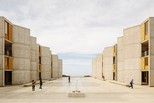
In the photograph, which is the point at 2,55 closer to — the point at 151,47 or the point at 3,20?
the point at 3,20

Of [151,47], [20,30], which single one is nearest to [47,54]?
[20,30]

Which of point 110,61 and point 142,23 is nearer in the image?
point 142,23

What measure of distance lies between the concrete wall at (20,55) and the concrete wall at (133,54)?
61.4 feet

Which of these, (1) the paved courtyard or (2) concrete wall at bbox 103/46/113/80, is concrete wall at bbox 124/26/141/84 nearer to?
(1) the paved courtyard

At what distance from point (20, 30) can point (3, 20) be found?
651cm

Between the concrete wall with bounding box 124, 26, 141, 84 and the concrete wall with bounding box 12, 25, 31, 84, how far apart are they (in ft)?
61.4

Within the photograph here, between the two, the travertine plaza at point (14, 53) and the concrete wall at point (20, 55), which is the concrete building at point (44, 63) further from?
the concrete wall at point (20, 55)

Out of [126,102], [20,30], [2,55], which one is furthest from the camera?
[20,30]

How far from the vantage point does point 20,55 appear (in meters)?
43.2

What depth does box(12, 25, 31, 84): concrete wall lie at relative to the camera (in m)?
42.1

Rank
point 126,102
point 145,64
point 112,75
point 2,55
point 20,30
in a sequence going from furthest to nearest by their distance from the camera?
point 112,75 → point 20,30 → point 145,64 → point 2,55 → point 126,102

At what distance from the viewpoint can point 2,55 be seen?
1446 inches

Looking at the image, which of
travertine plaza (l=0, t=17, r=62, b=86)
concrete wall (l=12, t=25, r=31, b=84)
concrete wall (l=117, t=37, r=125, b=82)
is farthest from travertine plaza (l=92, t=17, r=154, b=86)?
travertine plaza (l=0, t=17, r=62, b=86)

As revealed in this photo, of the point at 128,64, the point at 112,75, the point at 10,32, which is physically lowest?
the point at 112,75
